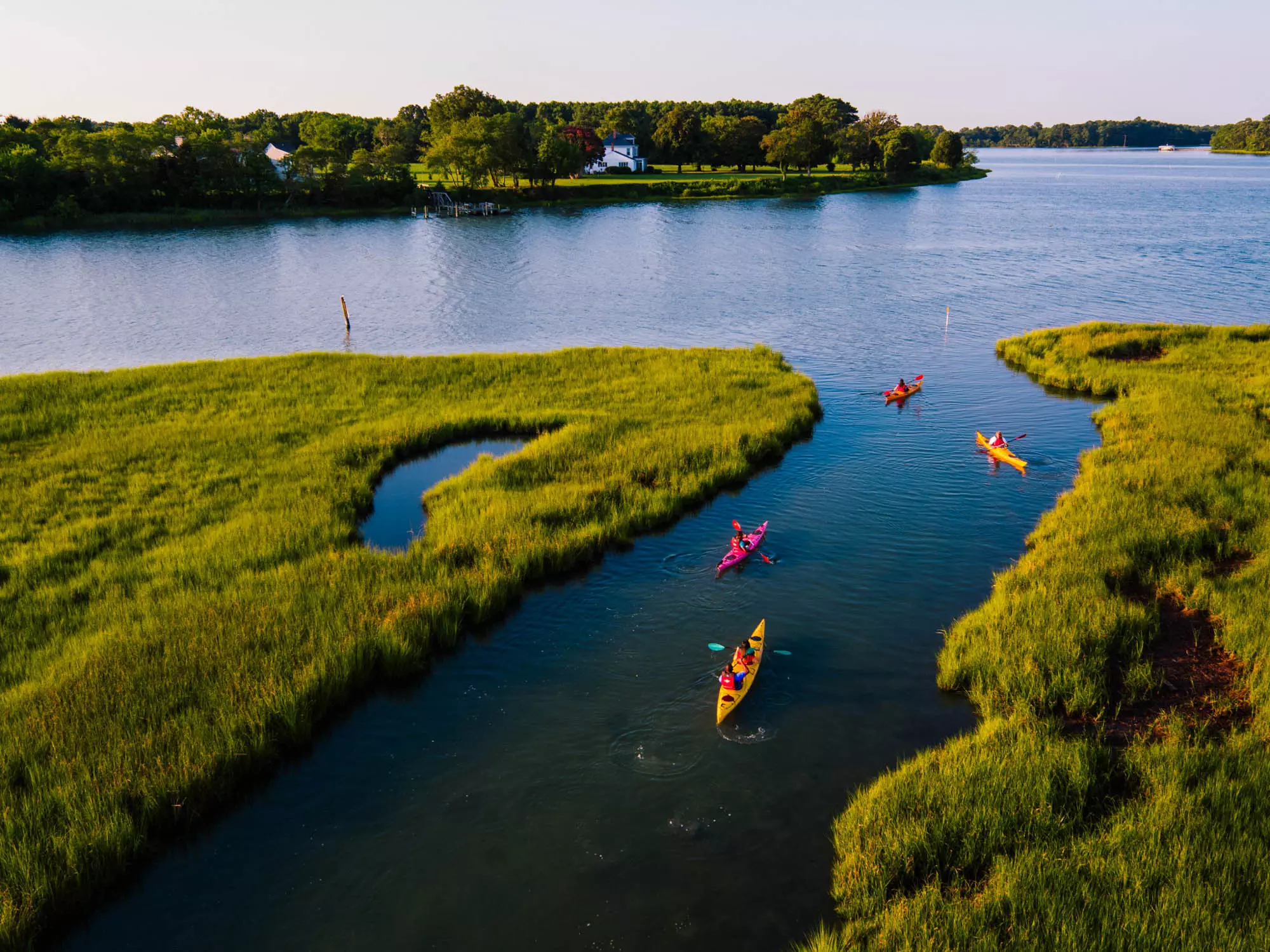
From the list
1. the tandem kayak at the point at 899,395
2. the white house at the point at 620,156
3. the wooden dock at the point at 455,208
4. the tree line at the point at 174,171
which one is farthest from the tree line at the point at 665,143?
the tandem kayak at the point at 899,395

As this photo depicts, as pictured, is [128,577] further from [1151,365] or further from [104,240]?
[104,240]

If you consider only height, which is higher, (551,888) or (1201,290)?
(1201,290)

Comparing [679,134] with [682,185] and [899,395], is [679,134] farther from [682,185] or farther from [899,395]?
[899,395]

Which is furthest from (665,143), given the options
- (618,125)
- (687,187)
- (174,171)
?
(174,171)

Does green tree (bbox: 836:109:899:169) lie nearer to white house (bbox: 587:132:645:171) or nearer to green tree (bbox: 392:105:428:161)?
white house (bbox: 587:132:645:171)

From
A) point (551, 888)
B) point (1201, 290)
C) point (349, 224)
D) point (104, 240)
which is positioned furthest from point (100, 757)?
point (349, 224)
